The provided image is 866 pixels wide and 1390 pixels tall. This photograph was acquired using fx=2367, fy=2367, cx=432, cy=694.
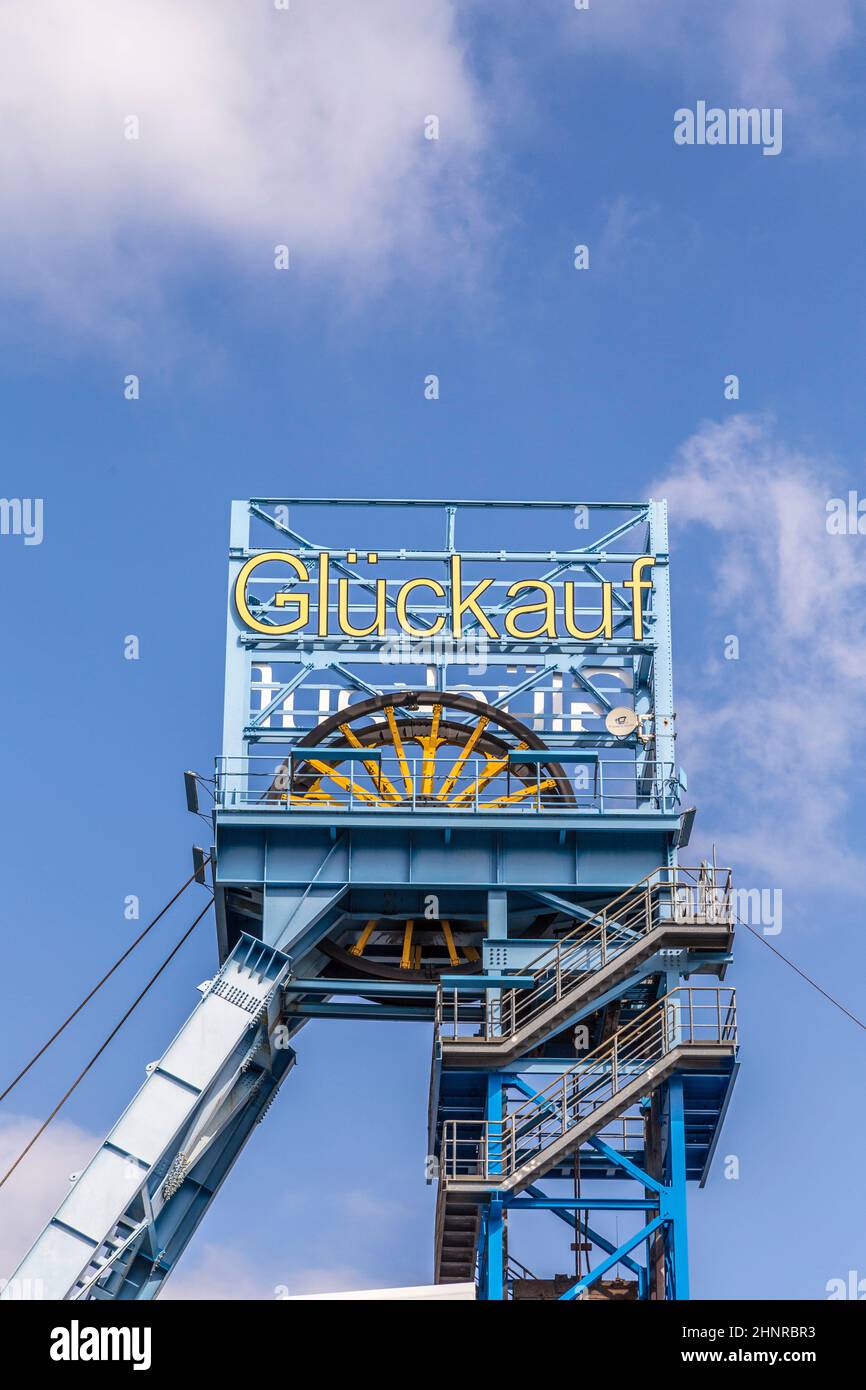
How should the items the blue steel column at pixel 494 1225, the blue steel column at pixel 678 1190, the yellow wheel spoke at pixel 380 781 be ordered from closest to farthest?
the blue steel column at pixel 678 1190 → the blue steel column at pixel 494 1225 → the yellow wheel spoke at pixel 380 781

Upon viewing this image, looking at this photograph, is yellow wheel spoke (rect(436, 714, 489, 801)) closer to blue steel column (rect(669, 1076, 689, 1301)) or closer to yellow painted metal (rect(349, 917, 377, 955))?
yellow painted metal (rect(349, 917, 377, 955))

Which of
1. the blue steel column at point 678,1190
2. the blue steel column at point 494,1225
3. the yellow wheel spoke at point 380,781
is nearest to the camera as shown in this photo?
the blue steel column at point 678,1190

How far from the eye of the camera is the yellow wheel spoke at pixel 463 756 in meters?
49.8

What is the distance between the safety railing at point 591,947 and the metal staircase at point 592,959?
0.06 ft

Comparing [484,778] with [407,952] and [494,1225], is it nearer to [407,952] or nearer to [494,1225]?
[407,952]

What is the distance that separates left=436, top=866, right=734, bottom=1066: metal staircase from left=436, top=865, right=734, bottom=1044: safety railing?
0.02 m

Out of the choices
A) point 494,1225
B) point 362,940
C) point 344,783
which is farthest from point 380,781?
point 494,1225

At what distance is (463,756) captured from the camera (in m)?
50.5

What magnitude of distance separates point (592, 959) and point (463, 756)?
6.07 m

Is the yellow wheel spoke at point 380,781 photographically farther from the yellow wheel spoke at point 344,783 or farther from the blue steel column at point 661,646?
the blue steel column at point 661,646

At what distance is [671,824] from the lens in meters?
47.8

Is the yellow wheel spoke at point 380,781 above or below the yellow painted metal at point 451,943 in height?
above
